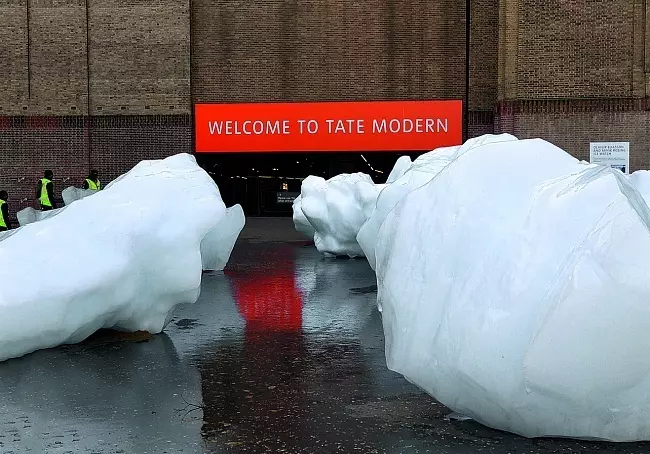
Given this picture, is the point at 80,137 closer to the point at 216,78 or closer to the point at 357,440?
the point at 216,78

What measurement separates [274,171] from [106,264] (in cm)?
1987

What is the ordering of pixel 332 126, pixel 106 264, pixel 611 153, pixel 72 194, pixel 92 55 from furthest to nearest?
1. pixel 332 126
2. pixel 92 55
3. pixel 611 153
4. pixel 72 194
5. pixel 106 264

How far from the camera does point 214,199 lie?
8.26 meters

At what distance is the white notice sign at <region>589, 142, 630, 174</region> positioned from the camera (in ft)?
77.5

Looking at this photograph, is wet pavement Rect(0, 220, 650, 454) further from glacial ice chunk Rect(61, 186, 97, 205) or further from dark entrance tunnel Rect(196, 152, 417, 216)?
dark entrance tunnel Rect(196, 152, 417, 216)

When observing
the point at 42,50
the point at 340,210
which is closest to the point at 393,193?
the point at 340,210

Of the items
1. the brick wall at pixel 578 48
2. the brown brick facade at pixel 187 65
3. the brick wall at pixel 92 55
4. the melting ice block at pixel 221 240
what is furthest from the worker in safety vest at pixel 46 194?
the brick wall at pixel 578 48

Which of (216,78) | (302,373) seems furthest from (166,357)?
(216,78)

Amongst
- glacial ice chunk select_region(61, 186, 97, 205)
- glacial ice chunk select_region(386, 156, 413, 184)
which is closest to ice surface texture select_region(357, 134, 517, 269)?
glacial ice chunk select_region(386, 156, 413, 184)

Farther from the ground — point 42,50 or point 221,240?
point 42,50

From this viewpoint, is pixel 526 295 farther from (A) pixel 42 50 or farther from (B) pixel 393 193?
(A) pixel 42 50

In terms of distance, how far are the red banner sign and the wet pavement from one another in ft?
53.4

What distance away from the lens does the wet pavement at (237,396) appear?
4.80 metres

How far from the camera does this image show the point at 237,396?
5.90 m
